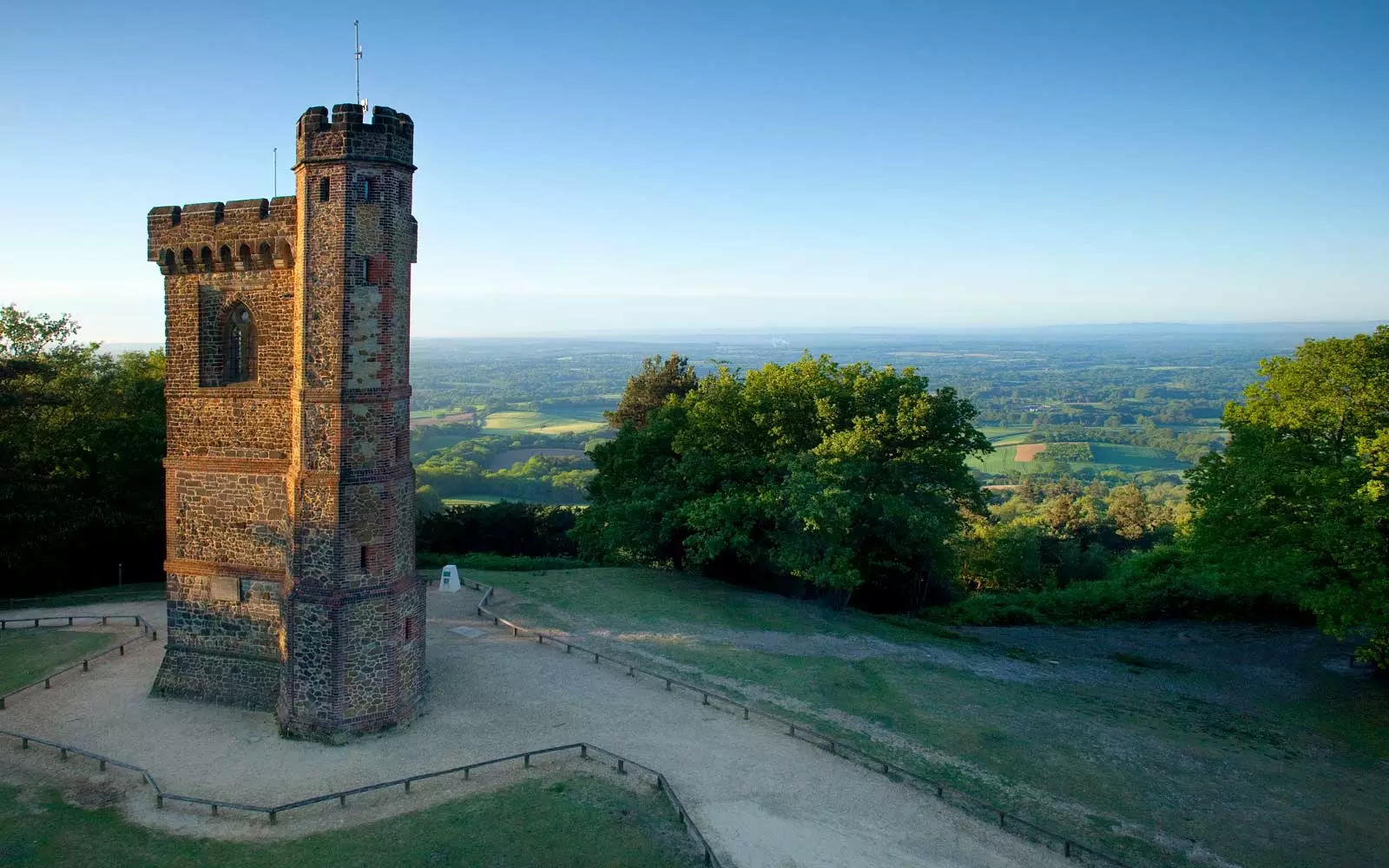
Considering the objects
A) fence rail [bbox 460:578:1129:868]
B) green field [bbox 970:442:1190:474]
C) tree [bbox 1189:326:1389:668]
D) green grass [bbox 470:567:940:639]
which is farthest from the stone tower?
green field [bbox 970:442:1190:474]

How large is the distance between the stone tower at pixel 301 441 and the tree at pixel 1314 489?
22114mm

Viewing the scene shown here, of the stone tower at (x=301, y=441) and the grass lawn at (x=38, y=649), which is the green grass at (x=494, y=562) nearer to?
the grass lawn at (x=38, y=649)

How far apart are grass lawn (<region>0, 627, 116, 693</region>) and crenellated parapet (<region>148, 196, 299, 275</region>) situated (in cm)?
1077

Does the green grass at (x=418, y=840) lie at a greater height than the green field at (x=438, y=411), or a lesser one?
lesser

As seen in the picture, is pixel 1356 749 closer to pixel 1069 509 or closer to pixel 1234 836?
pixel 1234 836

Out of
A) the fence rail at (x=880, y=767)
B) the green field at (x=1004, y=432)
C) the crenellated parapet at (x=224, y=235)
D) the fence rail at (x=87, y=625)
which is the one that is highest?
the crenellated parapet at (x=224, y=235)

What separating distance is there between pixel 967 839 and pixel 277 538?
15358 millimetres

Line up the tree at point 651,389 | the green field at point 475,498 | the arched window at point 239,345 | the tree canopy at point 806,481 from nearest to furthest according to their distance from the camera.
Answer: the arched window at point 239,345, the tree canopy at point 806,481, the tree at point 651,389, the green field at point 475,498

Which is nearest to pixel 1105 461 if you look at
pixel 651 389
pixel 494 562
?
pixel 651 389

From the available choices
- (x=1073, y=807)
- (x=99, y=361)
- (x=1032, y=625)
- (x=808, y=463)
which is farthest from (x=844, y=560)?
(x=99, y=361)

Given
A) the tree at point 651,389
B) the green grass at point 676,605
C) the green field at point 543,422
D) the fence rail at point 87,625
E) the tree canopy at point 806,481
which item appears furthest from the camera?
the green field at point 543,422

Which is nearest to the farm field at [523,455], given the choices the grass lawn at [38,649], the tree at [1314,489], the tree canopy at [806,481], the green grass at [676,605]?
the tree canopy at [806,481]

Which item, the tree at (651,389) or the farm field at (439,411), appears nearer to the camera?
the tree at (651,389)

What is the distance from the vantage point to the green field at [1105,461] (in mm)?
113500
